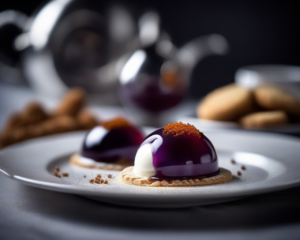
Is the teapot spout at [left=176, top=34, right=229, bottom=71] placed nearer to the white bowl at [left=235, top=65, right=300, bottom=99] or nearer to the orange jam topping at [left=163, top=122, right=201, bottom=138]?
the white bowl at [left=235, top=65, right=300, bottom=99]

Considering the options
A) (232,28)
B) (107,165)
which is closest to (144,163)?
(107,165)

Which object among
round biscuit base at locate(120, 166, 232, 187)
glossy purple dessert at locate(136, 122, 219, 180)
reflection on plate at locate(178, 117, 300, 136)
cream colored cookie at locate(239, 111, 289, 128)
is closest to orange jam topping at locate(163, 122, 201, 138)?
glossy purple dessert at locate(136, 122, 219, 180)

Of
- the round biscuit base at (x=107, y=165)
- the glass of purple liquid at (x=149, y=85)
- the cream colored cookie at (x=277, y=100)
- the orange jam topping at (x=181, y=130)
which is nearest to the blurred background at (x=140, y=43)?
the glass of purple liquid at (x=149, y=85)

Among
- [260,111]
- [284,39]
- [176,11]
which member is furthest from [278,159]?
[176,11]

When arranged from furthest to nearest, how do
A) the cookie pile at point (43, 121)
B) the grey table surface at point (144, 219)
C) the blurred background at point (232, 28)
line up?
the blurred background at point (232, 28)
the cookie pile at point (43, 121)
the grey table surface at point (144, 219)

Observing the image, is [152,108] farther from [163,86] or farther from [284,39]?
[284,39]

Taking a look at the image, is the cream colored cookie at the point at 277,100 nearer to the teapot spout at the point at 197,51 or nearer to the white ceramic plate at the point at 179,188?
the white ceramic plate at the point at 179,188

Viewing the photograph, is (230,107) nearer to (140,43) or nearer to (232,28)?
(140,43)
